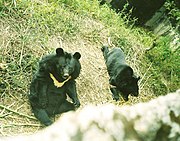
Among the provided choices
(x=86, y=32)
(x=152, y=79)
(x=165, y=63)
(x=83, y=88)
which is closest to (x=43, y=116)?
(x=83, y=88)

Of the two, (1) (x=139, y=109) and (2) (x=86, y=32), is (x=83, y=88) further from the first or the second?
(1) (x=139, y=109)

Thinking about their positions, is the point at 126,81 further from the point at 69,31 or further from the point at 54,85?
the point at 69,31

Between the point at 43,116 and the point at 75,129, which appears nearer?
the point at 75,129

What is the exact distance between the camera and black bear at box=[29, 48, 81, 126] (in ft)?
16.3

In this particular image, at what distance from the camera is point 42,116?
5605mm

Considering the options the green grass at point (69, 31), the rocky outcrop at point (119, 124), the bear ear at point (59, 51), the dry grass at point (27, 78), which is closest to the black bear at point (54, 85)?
the bear ear at point (59, 51)

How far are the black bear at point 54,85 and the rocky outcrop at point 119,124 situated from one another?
12.9ft

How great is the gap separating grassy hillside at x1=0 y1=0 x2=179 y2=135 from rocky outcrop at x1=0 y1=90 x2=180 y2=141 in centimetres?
448

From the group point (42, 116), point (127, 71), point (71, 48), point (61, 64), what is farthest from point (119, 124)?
point (71, 48)

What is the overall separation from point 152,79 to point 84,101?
79.3 inches

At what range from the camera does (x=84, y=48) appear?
295 inches

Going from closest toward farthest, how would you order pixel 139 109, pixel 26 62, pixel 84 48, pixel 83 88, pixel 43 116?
pixel 139 109
pixel 43 116
pixel 26 62
pixel 83 88
pixel 84 48

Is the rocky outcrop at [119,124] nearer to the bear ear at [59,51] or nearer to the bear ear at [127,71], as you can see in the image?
the bear ear at [59,51]

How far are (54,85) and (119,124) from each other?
4.72m
